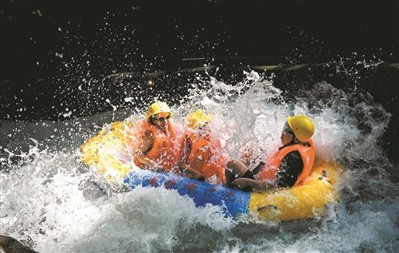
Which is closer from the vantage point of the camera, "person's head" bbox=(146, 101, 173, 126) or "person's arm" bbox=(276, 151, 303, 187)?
"person's arm" bbox=(276, 151, 303, 187)

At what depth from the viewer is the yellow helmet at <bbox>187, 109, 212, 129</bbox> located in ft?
17.6

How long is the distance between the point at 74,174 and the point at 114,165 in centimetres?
67

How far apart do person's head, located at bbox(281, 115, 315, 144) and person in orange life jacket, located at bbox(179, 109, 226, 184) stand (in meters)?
0.89

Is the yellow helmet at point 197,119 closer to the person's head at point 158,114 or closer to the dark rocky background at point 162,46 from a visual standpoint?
the person's head at point 158,114

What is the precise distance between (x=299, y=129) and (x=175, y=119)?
2.09m

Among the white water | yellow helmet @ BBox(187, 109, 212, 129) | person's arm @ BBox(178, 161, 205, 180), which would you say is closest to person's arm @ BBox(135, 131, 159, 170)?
person's arm @ BBox(178, 161, 205, 180)

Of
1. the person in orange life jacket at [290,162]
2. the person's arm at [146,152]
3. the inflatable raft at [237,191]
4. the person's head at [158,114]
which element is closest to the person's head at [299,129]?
the person in orange life jacket at [290,162]

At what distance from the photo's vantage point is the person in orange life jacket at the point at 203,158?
5.05 meters

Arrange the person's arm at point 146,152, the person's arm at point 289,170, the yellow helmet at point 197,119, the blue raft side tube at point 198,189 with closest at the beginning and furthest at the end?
1. the person's arm at point 289,170
2. the blue raft side tube at point 198,189
3. the person's arm at point 146,152
4. the yellow helmet at point 197,119

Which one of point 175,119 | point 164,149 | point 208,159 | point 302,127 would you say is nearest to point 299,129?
point 302,127

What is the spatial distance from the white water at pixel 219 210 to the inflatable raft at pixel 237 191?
12 centimetres

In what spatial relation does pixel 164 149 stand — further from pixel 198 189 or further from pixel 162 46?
pixel 162 46

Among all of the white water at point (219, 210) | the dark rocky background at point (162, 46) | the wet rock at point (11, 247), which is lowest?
the wet rock at point (11, 247)

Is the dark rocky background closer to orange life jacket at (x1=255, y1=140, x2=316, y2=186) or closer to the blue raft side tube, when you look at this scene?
orange life jacket at (x1=255, y1=140, x2=316, y2=186)
